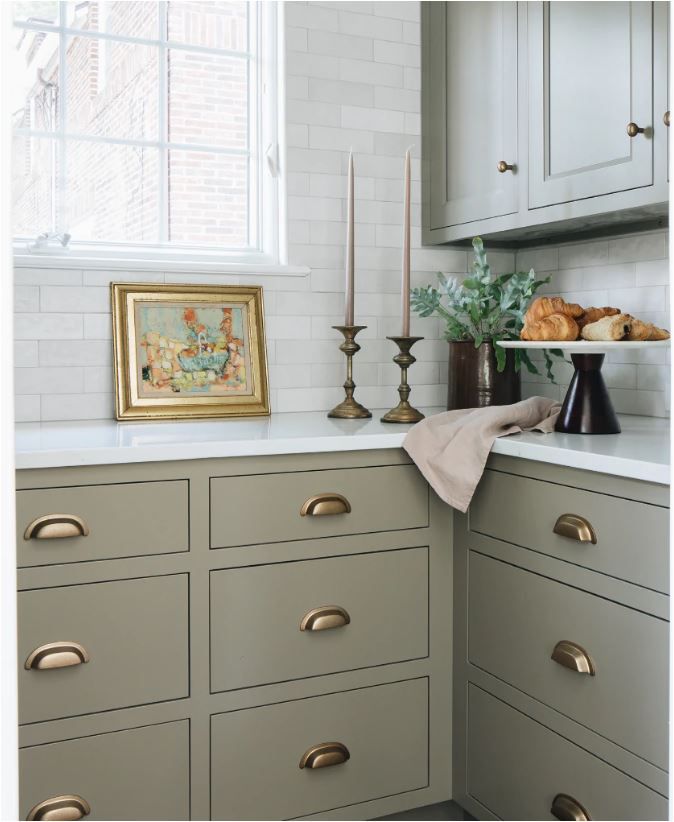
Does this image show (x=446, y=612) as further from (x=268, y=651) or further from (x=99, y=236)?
(x=99, y=236)

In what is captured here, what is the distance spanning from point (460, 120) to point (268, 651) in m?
1.61

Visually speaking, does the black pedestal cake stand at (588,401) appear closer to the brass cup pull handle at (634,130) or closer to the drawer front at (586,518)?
the drawer front at (586,518)

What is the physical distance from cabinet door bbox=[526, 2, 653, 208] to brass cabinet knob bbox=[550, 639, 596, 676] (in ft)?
3.28

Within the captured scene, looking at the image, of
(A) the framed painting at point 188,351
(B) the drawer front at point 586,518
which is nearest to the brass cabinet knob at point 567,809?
(B) the drawer front at point 586,518

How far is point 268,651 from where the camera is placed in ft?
6.02

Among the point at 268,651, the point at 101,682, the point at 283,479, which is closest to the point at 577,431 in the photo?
the point at 283,479

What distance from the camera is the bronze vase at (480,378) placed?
2307 millimetres

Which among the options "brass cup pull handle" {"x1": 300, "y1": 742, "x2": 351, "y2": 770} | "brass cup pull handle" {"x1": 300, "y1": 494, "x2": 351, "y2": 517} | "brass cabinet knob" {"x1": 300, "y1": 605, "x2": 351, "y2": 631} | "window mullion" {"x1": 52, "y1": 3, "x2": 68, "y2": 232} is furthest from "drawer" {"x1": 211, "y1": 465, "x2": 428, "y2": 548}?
"window mullion" {"x1": 52, "y1": 3, "x2": 68, "y2": 232}

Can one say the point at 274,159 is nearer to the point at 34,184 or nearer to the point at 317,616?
the point at 34,184

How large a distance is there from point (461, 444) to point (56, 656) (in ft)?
3.19

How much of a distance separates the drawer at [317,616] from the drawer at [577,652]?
0.16 metres

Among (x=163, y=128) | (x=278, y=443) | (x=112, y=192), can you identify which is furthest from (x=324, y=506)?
(x=163, y=128)

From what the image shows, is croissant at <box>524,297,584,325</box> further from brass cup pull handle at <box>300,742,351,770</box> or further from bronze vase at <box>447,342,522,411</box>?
brass cup pull handle at <box>300,742,351,770</box>

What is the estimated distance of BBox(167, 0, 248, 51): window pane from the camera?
2471 mm
